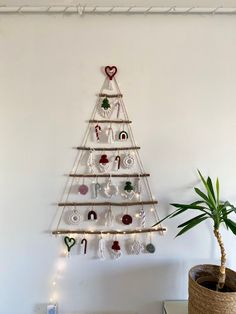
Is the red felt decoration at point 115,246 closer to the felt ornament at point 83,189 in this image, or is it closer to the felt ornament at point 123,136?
the felt ornament at point 83,189

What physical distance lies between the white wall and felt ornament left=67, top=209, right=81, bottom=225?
10 cm

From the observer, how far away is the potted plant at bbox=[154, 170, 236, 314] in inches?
50.3

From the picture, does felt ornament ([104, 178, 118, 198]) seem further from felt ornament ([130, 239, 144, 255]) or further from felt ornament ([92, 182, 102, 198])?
felt ornament ([130, 239, 144, 255])

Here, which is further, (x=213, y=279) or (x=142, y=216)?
(x=142, y=216)

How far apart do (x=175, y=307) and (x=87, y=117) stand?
1.28 m

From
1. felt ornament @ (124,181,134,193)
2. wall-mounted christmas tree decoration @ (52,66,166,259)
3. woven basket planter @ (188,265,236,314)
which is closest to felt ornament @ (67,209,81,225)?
wall-mounted christmas tree decoration @ (52,66,166,259)

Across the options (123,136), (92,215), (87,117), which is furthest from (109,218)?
(87,117)

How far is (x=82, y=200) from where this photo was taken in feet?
5.49

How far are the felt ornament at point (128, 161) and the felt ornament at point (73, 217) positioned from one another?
16.5 inches

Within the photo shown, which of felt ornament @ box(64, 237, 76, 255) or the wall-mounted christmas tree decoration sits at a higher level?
the wall-mounted christmas tree decoration

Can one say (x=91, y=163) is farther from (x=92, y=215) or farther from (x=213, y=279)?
(x=213, y=279)

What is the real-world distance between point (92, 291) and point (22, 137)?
1073mm

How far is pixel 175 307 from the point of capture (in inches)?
64.7

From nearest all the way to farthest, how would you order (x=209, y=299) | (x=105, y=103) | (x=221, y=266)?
(x=209, y=299)
(x=221, y=266)
(x=105, y=103)
